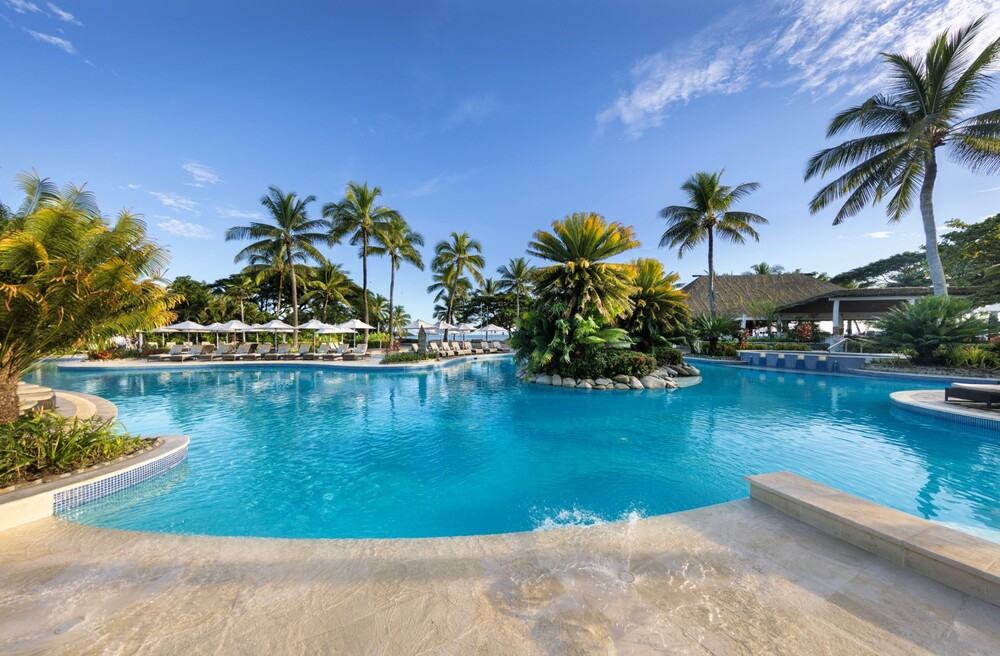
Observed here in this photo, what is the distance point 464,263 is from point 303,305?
20155 mm

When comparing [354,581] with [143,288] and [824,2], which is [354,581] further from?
[824,2]

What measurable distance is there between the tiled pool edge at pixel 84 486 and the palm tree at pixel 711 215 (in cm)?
2355

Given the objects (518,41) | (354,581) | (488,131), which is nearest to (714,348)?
(488,131)

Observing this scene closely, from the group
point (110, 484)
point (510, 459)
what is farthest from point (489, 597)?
point (110, 484)

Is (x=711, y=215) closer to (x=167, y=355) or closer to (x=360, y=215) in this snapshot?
(x=360, y=215)

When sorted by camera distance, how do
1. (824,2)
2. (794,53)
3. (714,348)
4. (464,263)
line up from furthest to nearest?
(464,263), (714,348), (794,53), (824,2)

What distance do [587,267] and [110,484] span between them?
12436 millimetres

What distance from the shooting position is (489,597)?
79.3 inches

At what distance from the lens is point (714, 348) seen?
2027 centimetres

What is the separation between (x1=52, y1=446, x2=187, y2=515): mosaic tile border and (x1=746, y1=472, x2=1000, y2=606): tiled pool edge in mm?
6645

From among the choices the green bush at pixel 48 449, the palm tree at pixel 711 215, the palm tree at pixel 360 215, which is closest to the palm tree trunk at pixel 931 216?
the palm tree at pixel 711 215

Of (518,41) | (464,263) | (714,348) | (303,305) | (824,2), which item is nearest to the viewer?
(824,2)

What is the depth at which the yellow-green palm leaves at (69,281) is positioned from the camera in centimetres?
414

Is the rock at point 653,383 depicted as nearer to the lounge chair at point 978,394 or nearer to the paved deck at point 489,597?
the lounge chair at point 978,394
